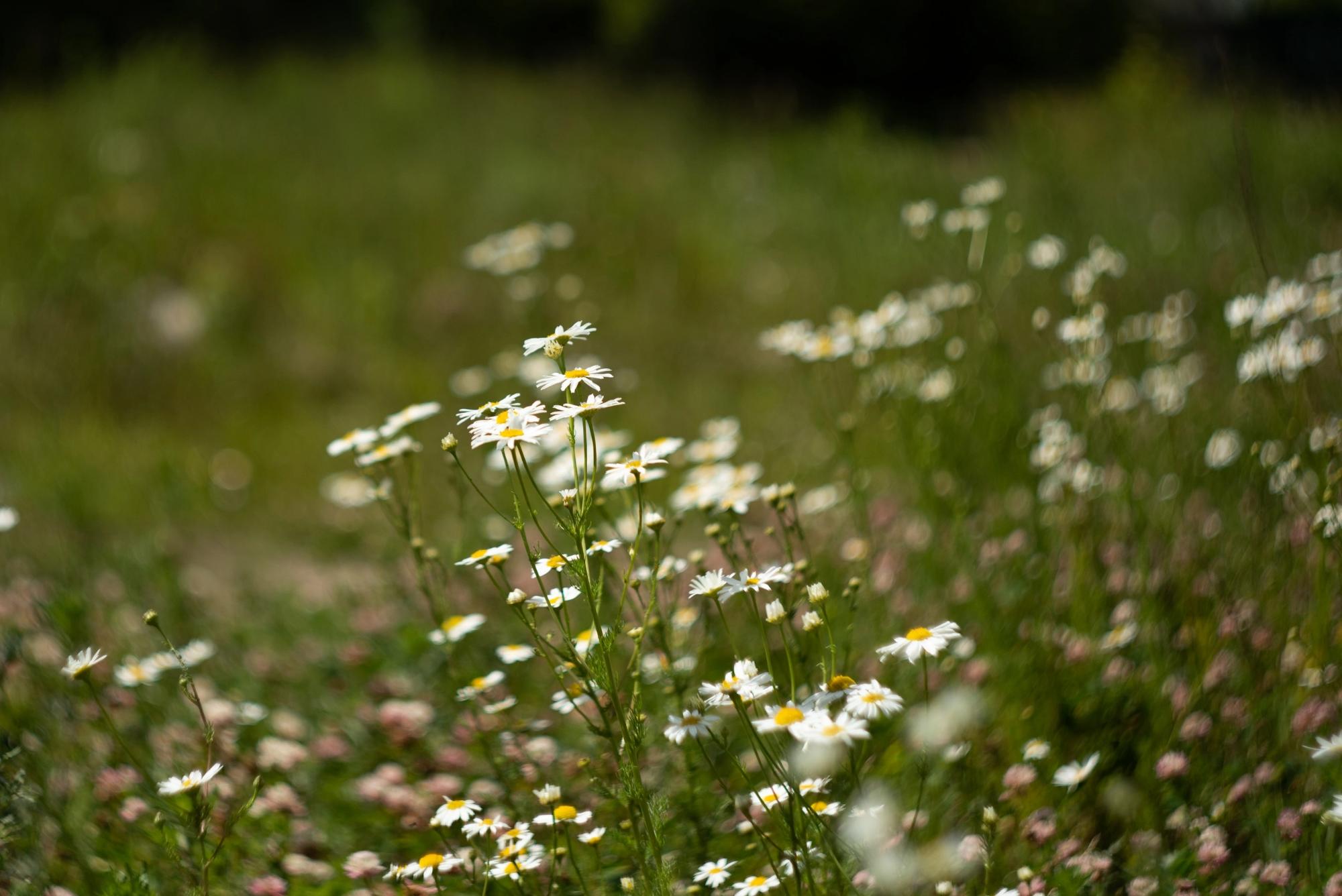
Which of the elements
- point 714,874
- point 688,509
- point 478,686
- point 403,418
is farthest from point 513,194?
point 714,874

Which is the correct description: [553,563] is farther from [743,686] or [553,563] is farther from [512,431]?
[743,686]

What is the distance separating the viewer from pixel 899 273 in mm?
4984

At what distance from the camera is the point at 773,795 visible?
52.3 inches

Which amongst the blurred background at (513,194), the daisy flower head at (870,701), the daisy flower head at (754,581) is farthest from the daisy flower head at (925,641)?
the blurred background at (513,194)

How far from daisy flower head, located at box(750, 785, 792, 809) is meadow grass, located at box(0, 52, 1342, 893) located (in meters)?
0.06

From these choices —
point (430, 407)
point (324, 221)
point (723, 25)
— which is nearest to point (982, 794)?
point (430, 407)

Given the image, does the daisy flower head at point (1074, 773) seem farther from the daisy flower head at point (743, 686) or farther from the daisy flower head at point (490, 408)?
the daisy flower head at point (490, 408)

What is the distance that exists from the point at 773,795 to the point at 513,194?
5.91m

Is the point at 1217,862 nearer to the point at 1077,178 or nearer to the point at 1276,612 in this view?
the point at 1276,612

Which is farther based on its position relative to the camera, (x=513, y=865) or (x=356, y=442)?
(x=356, y=442)

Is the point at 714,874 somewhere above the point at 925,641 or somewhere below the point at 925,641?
below

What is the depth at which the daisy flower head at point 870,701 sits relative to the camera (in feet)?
3.92

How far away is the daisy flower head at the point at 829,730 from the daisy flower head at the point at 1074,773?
1.87ft

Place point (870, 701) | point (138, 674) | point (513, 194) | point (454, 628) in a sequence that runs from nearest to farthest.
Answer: point (870, 701) < point (454, 628) < point (138, 674) < point (513, 194)
